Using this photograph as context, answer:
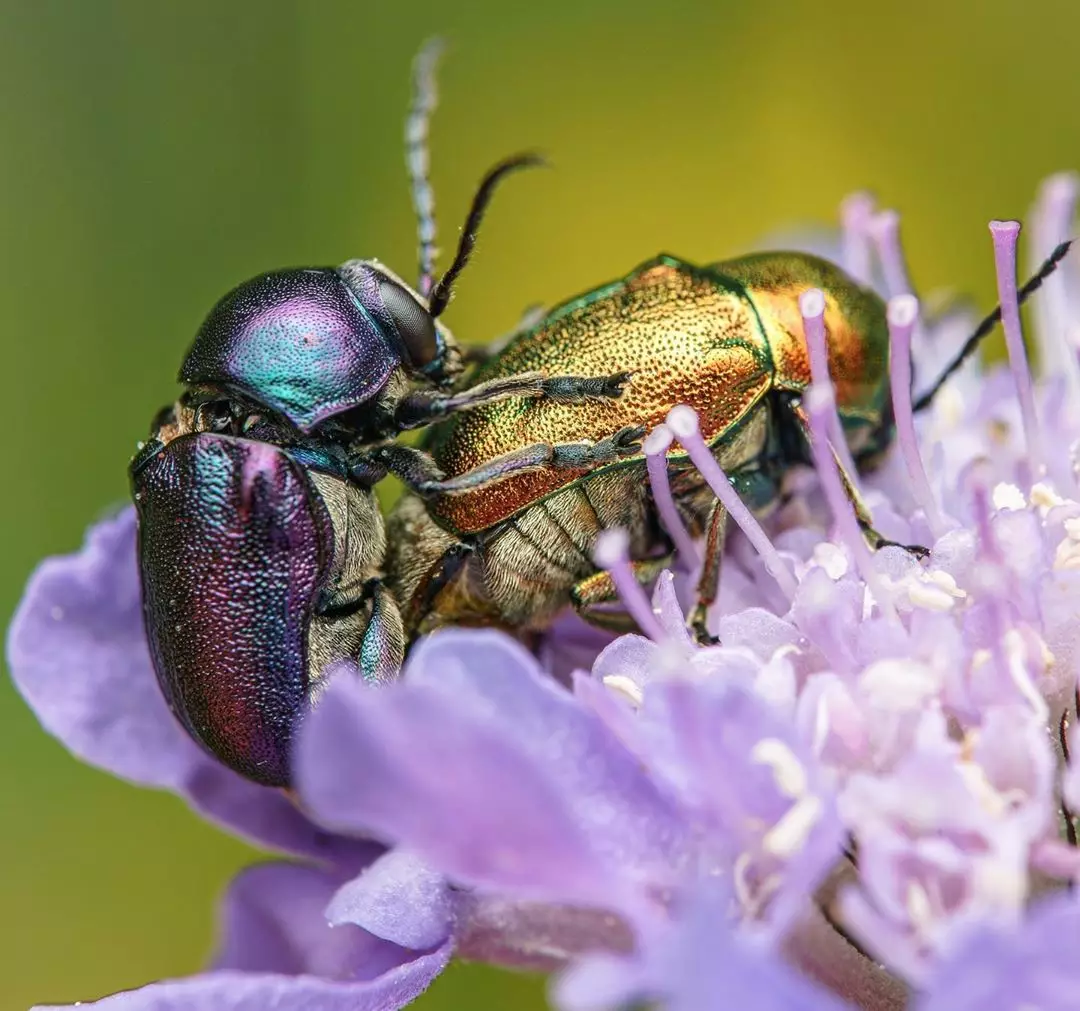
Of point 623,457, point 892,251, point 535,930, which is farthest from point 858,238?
point 535,930

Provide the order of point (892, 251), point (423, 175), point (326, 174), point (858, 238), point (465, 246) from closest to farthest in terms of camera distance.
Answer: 1. point (465, 246)
2. point (423, 175)
3. point (892, 251)
4. point (858, 238)
5. point (326, 174)

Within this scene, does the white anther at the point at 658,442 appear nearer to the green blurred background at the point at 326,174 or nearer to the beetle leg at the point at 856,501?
the beetle leg at the point at 856,501

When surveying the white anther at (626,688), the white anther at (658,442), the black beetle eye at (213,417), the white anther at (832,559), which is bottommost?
the white anther at (626,688)

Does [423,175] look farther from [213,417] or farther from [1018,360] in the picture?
[1018,360]

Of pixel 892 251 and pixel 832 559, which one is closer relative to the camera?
pixel 832 559

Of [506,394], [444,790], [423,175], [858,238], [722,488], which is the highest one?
[423,175]

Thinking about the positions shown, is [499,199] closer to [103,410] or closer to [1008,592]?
[103,410]

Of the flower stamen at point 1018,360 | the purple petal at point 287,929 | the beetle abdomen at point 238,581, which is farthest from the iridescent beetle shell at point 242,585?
the flower stamen at point 1018,360
